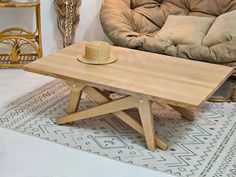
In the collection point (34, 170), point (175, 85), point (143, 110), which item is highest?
point (175, 85)

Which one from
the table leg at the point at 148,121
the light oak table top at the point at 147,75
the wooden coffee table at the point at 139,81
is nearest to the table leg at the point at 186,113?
the wooden coffee table at the point at 139,81

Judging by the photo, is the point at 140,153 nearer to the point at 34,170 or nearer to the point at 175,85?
the point at 175,85

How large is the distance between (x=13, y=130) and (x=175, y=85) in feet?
3.43

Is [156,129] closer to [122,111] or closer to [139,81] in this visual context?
[122,111]

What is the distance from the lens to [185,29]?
298 centimetres

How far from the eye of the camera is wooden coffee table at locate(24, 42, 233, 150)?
199cm

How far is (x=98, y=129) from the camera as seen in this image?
2.43 meters

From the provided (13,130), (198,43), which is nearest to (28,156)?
(13,130)

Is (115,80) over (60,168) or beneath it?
over

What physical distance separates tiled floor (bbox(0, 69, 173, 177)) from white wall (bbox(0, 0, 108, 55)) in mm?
1561

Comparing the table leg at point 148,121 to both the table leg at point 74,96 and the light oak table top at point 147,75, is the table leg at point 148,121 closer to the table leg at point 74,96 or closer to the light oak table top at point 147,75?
the light oak table top at point 147,75

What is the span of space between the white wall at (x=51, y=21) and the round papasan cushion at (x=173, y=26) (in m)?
0.48

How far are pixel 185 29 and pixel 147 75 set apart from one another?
3.11 ft

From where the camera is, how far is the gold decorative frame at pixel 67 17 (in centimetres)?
347
